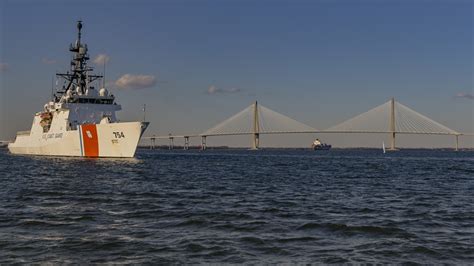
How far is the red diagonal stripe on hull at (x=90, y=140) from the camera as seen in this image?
45844 millimetres

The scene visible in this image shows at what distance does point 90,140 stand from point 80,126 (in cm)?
158

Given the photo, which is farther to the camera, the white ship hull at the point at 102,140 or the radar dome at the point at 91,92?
the radar dome at the point at 91,92

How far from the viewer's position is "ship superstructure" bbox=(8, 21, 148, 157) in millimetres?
45188

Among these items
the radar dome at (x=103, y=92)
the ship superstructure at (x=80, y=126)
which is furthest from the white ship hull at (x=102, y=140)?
the radar dome at (x=103, y=92)

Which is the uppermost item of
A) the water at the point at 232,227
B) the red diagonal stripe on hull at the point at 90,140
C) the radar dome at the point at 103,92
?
the radar dome at the point at 103,92

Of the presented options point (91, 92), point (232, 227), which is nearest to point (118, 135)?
point (91, 92)

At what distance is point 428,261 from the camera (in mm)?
8375

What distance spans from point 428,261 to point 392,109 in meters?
129

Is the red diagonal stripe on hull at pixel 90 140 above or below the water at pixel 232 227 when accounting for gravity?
above

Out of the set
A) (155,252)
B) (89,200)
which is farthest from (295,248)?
(89,200)

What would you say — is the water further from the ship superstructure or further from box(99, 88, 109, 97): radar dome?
box(99, 88, 109, 97): radar dome

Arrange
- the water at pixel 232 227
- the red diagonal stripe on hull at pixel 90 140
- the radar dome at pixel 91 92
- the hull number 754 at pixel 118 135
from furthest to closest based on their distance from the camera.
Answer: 1. the radar dome at pixel 91 92
2. the red diagonal stripe on hull at pixel 90 140
3. the hull number 754 at pixel 118 135
4. the water at pixel 232 227

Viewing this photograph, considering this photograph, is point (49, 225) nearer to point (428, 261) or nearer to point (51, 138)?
point (428, 261)

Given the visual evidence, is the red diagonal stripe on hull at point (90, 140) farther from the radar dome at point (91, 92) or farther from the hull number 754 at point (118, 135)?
the radar dome at point (91, 92)
